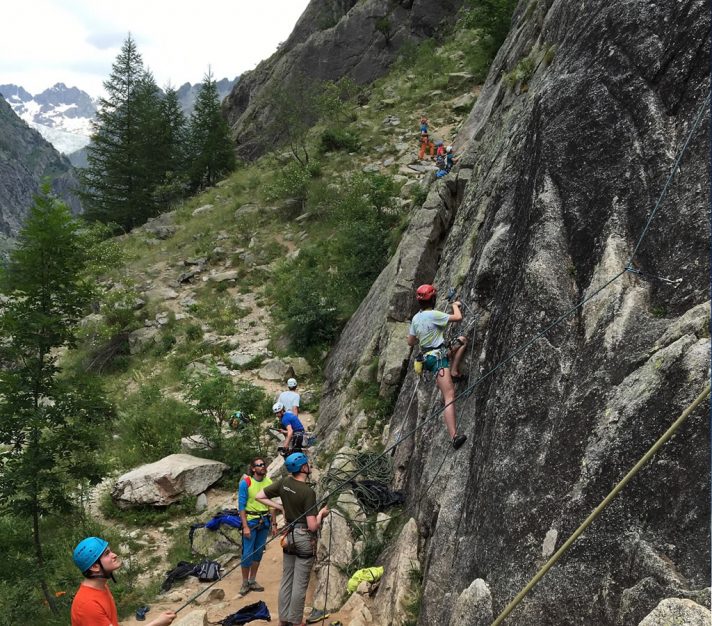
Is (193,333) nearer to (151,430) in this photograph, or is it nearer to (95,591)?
(151,430)

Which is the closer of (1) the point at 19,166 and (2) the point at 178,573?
(2) the point at 178,573

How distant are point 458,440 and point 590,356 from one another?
1.97 metres

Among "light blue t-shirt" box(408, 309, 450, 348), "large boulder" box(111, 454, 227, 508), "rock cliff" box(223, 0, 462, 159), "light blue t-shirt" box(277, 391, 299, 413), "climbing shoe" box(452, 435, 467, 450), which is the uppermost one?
"rock cliff" box(223, 0, 462, 159)

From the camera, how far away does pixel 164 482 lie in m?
11.5

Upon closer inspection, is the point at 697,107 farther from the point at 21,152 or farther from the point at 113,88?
the point at 21,152

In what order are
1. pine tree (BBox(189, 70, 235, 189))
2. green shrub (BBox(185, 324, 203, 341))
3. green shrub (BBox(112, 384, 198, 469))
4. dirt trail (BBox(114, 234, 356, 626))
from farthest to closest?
pine tree (BBox(189, 70, 235, 189)) < green shrub (BBox(185, 324, 203, 341)) < green shrub (BBox(112, 384, 198, 469)) < dirt trail (BBox(114, 234, 356, 626))

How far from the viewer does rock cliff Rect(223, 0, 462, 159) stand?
4028cm

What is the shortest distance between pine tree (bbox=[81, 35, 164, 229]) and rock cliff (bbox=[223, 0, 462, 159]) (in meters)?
7.84

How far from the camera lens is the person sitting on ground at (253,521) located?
7.92m

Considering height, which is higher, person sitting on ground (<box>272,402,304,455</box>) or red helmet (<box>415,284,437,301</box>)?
red helmet (<box>415,284,437,301</box>)

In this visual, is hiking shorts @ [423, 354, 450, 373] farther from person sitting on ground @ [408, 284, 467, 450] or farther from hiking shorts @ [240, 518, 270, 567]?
hiking shorts @ [240, 518, 270, 567]

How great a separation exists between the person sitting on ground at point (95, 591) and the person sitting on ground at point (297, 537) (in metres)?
2.46

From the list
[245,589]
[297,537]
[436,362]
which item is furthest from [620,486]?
[245,589]

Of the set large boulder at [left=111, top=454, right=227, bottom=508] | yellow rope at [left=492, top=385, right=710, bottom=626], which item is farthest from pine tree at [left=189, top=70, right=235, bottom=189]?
yellow rope at [left=492, top=385, right=710, bottom=626]
